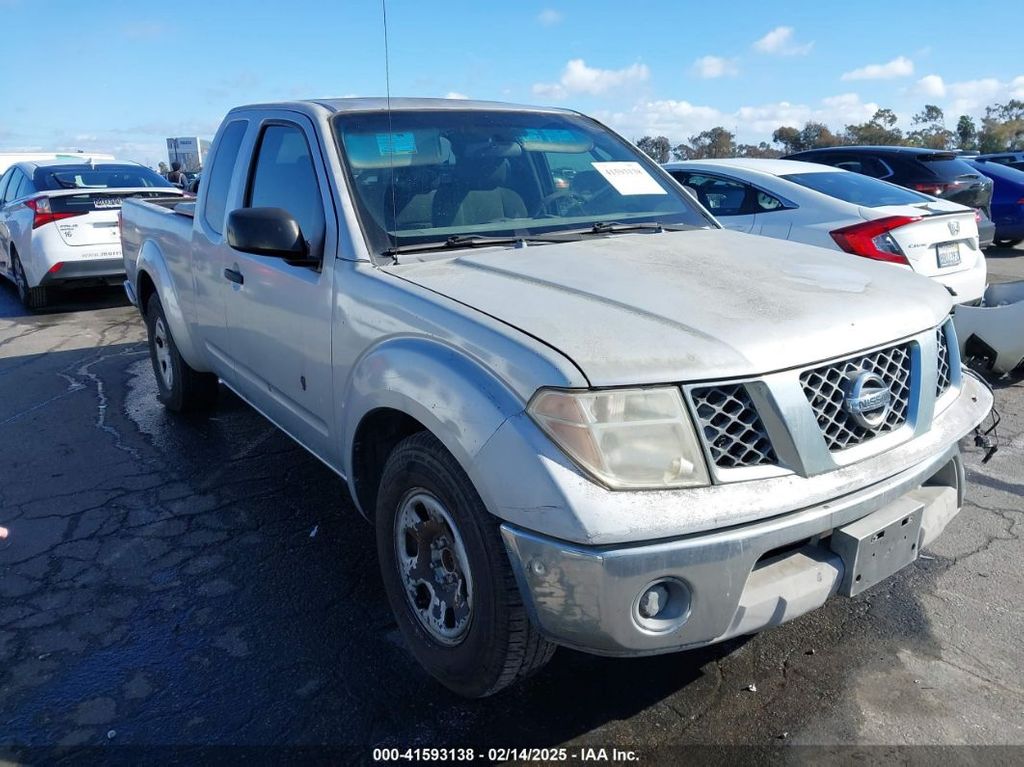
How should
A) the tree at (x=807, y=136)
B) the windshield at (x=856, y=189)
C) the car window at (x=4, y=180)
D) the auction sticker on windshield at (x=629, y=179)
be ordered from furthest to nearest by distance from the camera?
the tree at (x=807, y=136) → the car window at (x=4, y=180) → the windshield at (x=856, y=189) → the auction sticker on windshield at (x=629, y=179)

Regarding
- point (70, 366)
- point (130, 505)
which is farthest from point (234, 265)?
point (70, 366)

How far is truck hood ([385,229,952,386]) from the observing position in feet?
7.05

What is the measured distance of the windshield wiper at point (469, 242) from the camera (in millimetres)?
3023

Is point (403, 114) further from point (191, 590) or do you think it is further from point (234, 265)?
point (191, 590)

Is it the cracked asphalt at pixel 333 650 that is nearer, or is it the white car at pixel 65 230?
the cracked asphalt at pixel 333 650

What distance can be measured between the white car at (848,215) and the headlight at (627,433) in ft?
12.8

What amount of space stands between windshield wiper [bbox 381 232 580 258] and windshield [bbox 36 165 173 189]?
313 inches

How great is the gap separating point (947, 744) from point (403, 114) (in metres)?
3.03

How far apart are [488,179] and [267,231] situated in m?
0.96

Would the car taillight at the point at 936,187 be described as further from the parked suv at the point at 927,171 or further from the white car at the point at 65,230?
the white car at the point at 65,230

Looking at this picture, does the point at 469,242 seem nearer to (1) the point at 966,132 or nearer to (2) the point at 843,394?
(2) the point at 843,394

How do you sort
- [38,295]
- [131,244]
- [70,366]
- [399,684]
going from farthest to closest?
1. [38,295]
2. [70,366]
3. [131,244]
4. [399,684]

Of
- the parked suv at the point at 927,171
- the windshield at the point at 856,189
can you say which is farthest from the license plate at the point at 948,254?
the parked suv at the point at 927,171

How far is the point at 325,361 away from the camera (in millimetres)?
3098
